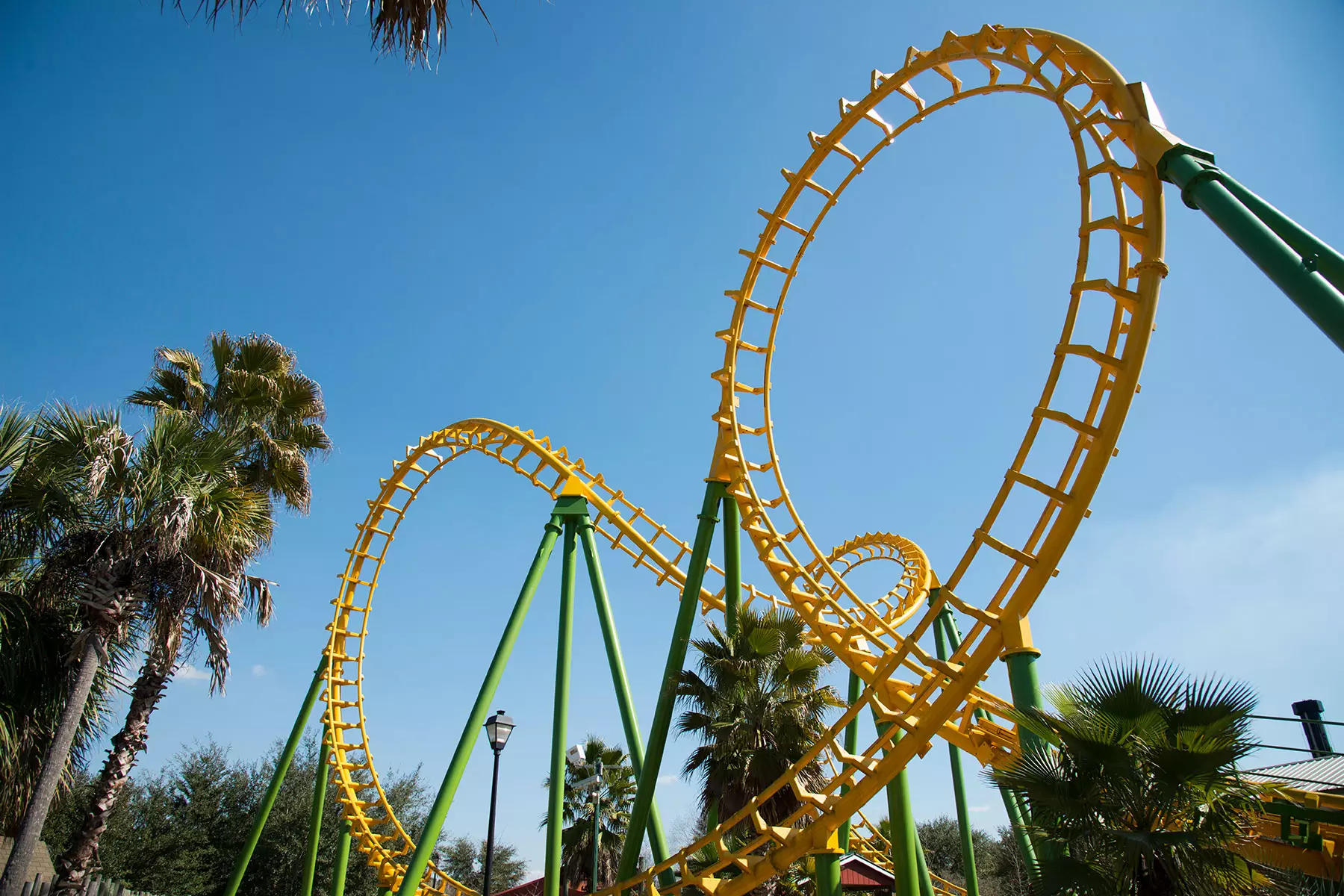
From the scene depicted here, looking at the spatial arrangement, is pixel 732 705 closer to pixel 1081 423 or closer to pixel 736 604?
pixel 736 604

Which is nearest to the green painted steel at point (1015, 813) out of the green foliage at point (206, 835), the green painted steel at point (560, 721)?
the green painted steel at point (560, 721)

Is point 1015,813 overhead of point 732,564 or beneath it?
beneath

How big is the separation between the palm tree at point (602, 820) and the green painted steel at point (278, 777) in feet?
15.0

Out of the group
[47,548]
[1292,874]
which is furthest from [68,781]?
[1292,874]

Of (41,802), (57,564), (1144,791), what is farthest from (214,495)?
(1144,791)

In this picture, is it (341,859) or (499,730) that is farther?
(341,859)

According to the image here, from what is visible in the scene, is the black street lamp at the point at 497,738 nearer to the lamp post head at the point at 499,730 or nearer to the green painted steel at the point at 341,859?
the lamp post head at the point at 499,730

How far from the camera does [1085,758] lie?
4.49 metres

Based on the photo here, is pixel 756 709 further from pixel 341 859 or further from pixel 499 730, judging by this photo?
pixel 341 859

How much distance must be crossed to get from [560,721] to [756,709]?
2.24 metres

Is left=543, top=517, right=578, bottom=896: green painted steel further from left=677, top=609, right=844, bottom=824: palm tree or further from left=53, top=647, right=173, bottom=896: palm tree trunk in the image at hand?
left=53, top=647, right=173, bottom=896: palm tree trunk

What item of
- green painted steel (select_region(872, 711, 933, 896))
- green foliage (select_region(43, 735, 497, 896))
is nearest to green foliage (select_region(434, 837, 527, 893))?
green foliage (select_region(43, 735, 497, 896))

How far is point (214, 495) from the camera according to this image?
1042 centimetres

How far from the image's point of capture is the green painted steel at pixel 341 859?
39.8 ft
